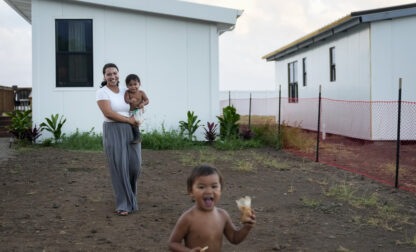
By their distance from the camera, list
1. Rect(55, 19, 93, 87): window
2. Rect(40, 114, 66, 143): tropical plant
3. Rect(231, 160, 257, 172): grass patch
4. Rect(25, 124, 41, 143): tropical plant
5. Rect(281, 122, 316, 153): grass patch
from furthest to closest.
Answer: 1. Rect(55, 19, 93, 87): window
2. Rect(281, 122, 316, 153): grass patch
3. Rect(25, 124, 41, 143): tropical plant
4. Rect(40, 114, 66, 143): tropical plant
5. Rect(231, 160, 257, 172): grass patch

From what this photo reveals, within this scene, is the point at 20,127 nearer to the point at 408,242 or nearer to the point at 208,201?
the point at 408,242

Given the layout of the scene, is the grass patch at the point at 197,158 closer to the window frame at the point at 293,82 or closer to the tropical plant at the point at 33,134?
the tropical plant at the point at 33,134

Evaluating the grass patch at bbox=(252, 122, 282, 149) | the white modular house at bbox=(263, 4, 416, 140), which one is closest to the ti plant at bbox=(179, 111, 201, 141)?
the grass patch at bbox=(252, 122, 282, 149)

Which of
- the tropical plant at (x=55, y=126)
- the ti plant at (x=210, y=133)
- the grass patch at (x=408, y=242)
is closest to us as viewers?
the grass patch at (x=408, y=242)

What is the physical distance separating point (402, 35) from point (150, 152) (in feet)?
25.3

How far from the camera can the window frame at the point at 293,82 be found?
68.9 feet

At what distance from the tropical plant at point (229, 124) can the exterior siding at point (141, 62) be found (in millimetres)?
383

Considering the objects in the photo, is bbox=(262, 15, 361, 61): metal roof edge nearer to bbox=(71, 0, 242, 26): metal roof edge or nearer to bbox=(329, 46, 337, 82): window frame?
bbox=(329, 46, 337, 82): window frame

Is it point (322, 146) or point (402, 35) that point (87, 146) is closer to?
point (322, 146)

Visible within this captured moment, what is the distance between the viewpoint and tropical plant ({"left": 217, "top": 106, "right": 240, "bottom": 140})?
13.6m

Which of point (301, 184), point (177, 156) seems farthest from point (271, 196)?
point (177, 156)

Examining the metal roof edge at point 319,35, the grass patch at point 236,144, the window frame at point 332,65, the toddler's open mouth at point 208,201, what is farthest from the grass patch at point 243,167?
the window frame at point 332,65

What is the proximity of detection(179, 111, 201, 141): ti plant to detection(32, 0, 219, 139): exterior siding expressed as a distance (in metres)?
0.28

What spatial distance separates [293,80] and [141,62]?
9960 mm
